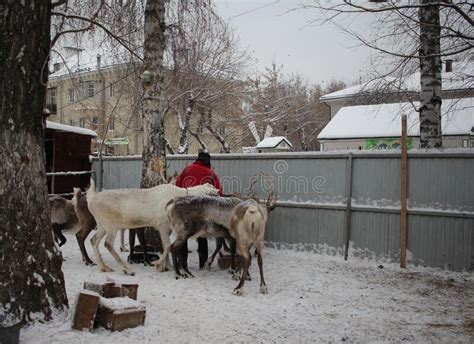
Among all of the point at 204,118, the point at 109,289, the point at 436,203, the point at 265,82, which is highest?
the point at 265,82

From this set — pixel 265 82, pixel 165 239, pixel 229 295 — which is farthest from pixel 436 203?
pixel 265 82

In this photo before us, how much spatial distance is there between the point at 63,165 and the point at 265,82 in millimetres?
22153

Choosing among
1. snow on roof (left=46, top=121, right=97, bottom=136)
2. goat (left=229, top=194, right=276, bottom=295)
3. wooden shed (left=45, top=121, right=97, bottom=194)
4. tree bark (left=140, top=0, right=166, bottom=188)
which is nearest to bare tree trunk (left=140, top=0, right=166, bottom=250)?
tree bark (left=140, top=0, right=166, bottom=188)

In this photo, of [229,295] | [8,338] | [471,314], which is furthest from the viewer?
[229,295]

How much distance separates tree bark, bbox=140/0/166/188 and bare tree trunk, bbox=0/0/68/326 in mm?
4230

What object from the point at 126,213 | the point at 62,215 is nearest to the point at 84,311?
the point at 126,213

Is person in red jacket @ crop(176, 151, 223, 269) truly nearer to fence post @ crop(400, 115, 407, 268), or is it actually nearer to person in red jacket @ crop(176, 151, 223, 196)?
person in red jacket @ crop(176, 151, 223, 196)

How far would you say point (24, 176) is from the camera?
4.33 meters

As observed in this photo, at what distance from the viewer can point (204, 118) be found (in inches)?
915

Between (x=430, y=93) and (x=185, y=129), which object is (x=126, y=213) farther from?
(x=185, y=129)

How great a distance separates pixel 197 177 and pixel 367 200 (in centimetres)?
319

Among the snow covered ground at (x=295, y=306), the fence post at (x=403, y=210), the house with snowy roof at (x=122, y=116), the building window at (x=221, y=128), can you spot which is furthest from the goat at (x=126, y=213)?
the building window at (x=221, y=128)

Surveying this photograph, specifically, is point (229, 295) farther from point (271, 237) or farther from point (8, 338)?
point (271, 237)

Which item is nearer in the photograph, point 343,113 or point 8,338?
point 8,338
